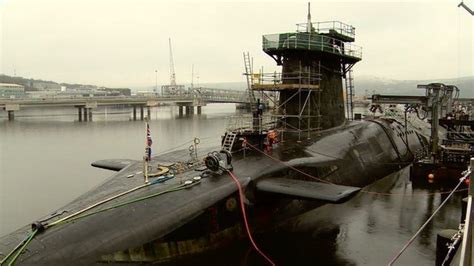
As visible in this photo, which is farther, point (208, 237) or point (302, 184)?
point (302, 184)

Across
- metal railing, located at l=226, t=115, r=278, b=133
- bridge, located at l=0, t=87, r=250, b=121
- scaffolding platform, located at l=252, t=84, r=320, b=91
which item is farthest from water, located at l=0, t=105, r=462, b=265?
bridge, located at l=0, t=87, r=250, b=121

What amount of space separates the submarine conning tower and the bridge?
29.5m

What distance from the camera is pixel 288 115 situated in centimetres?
1934

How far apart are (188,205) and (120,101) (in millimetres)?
66633

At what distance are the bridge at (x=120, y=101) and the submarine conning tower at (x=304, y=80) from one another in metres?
29.5

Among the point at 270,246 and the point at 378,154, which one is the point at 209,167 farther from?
the point at 378,154

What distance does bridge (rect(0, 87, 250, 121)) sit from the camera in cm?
6450

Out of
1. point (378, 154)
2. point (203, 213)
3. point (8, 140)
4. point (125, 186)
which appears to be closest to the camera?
point (203, 213)

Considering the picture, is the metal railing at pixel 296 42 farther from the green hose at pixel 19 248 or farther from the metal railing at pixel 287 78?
the green hose at pixel 19 248

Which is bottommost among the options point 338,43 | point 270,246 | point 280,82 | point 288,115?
point 270,246

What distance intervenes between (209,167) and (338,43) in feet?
43.1

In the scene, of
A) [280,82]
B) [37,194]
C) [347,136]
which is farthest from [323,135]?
[37,194]

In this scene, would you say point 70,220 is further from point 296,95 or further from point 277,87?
point 296,95

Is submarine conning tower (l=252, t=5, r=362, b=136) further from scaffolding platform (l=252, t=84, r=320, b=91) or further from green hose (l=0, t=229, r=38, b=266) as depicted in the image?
green hose (l=0, t=229, r=38, b=266)
